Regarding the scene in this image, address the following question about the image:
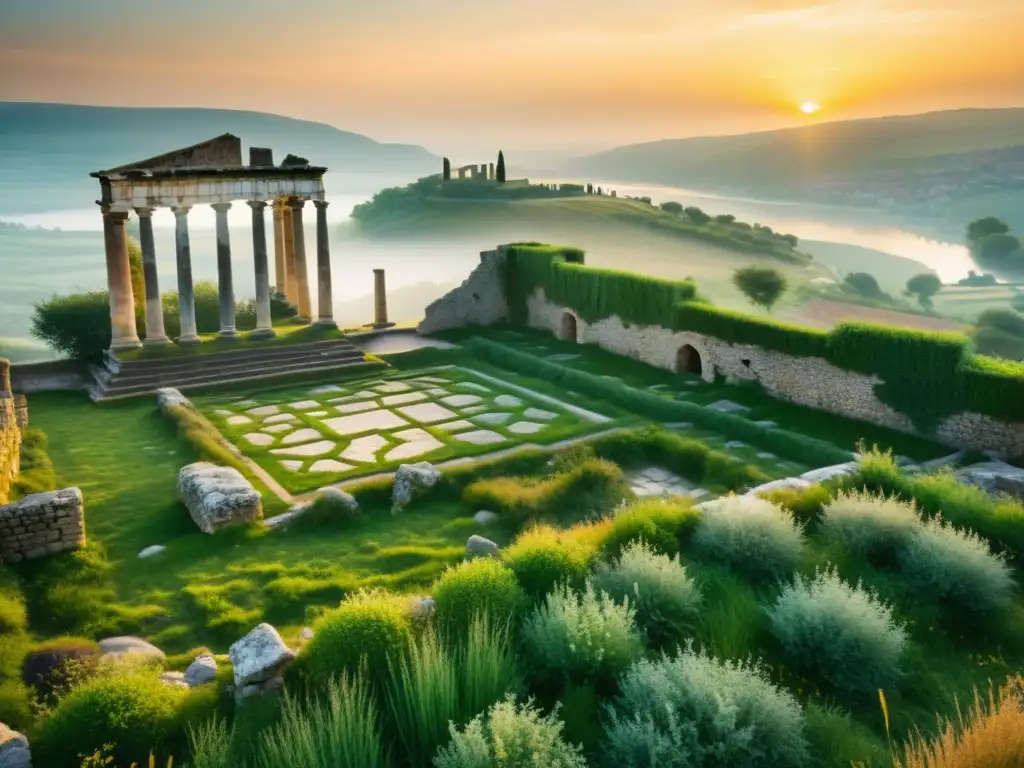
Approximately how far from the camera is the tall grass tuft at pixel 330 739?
227 inches

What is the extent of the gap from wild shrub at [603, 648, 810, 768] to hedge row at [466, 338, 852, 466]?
10418 mm

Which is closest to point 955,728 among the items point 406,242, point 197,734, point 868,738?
point 868,738

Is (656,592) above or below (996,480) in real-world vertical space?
above

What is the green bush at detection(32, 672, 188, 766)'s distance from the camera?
255 inches

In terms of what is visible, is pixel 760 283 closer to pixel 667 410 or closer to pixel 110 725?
pixel 667 410

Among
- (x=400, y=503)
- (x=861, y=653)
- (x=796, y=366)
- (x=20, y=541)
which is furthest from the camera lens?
(x=796, y=366)

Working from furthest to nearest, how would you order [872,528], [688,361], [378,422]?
1. [688,361]
2. [378,422]
3. [872,528]

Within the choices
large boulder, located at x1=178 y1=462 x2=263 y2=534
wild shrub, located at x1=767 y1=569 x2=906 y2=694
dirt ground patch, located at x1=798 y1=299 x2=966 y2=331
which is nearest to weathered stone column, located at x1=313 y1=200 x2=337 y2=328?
large boulder, located at x1=178 y1=462 x2=263 y2=534

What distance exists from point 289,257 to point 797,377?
16.6 metres

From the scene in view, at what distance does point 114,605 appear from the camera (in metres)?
10.9

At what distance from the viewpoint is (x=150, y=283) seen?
22.9 metres

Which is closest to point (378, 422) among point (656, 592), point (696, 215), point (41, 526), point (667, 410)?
point (667, 410)

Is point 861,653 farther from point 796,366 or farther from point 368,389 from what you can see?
point 368,389

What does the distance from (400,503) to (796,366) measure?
10318mm
